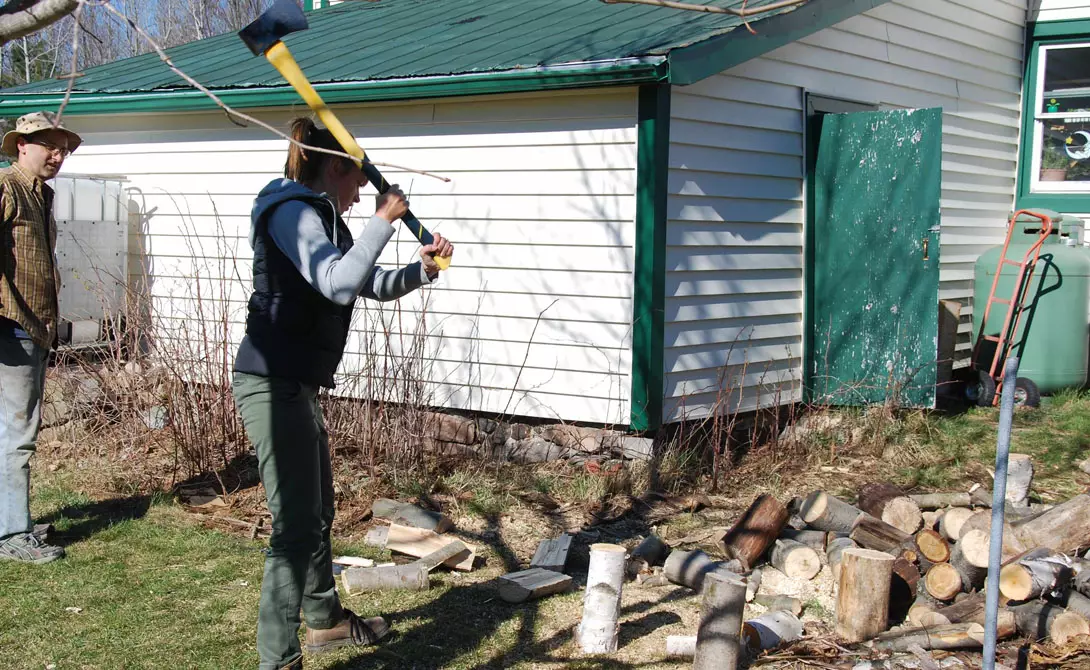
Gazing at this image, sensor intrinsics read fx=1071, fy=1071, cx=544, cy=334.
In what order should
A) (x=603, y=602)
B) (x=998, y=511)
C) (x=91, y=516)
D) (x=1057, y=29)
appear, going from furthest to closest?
(x=1057, y=29) < (x=91, y=516) < (x=603, y=602) < (x=998, y=511)

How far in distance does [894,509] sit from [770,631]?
1.40 meters

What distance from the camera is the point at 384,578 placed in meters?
4.81

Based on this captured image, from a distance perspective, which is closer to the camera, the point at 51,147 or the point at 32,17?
the point at 32,17

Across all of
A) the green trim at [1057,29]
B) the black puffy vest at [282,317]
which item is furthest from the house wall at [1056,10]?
the black puffy vest at [282,317]

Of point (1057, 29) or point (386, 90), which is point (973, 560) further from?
point (1057, 29)

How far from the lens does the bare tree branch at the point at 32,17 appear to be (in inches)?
106

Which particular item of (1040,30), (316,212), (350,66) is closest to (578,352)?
(350,66)

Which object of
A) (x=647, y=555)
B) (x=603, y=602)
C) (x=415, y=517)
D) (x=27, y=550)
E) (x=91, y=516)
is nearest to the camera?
(x=603, y=602)

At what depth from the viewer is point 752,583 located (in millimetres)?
4926

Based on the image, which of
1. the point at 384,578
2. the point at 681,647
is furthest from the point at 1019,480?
the point at 384,578

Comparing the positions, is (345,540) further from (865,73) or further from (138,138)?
(865,73)

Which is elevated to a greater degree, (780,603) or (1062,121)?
(1062,121)

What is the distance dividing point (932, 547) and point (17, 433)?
4.37m

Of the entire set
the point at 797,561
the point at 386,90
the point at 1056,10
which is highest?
the point at 1056,10
